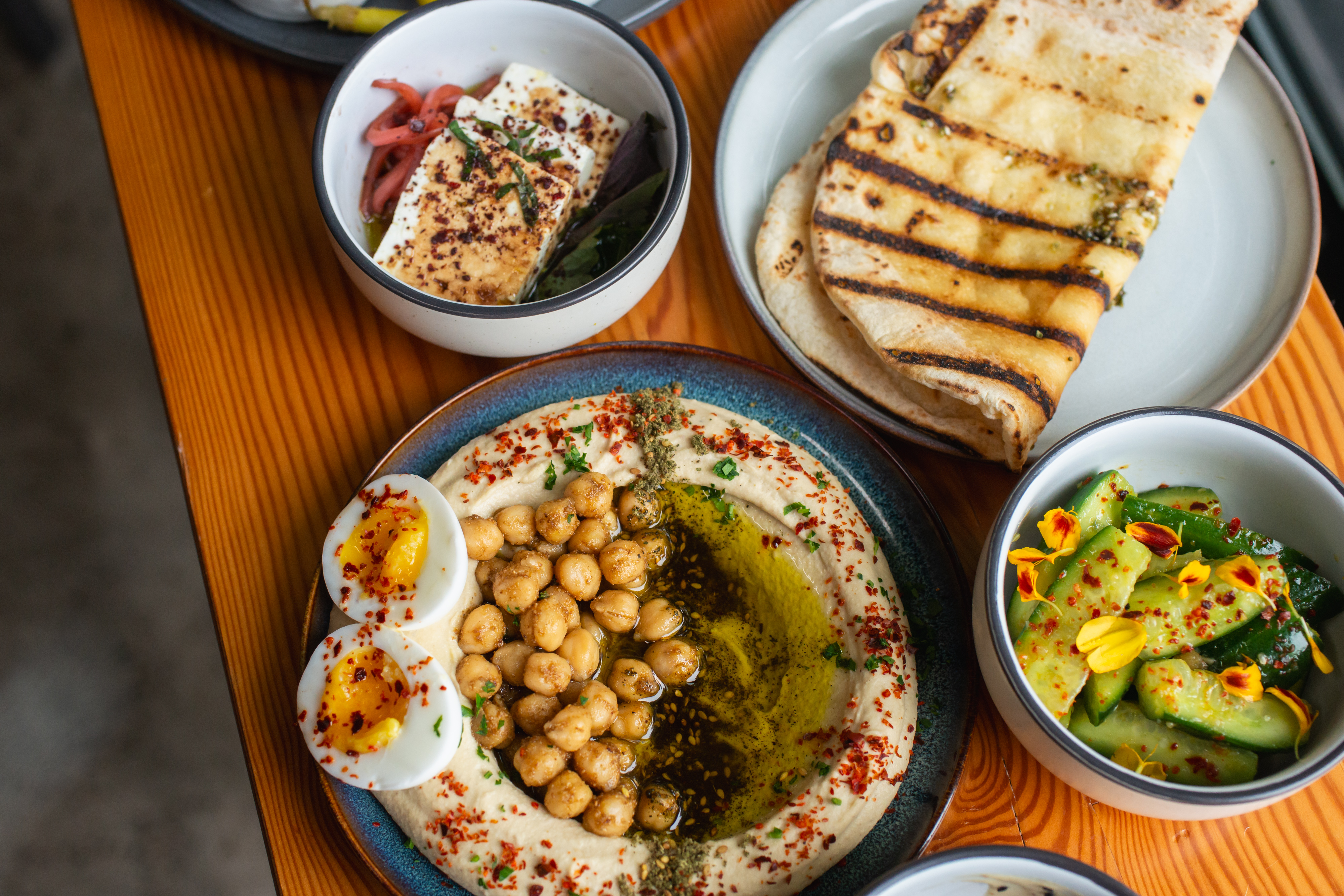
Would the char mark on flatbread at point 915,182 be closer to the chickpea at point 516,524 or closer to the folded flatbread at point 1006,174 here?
the folded flatbread at point 1006,174

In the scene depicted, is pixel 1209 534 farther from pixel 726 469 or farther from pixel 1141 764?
pixel 726 469

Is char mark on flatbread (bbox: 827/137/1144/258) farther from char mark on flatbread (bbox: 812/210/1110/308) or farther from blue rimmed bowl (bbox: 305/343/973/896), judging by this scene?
blue rimmed bowl (bbox: 305/343/973/896)

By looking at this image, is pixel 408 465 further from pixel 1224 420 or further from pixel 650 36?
pixel 1224 420

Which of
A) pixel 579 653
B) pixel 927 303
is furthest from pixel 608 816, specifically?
pixel 927 303

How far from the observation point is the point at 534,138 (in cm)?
184

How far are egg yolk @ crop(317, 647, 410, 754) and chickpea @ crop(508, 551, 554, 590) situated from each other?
27 centimetres

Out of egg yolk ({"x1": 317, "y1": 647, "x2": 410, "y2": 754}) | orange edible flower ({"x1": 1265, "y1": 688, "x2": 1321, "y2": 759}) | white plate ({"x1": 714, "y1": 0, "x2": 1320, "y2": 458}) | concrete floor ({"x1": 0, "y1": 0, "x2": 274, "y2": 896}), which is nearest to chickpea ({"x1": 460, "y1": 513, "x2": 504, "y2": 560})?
egg yolk ({"x1": 317, "y1": 647, "x2": 410, "y2": 754})

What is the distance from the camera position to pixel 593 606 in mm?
1668

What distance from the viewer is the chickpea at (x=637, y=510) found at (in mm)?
1685

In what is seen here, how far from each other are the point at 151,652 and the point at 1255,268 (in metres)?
3.66

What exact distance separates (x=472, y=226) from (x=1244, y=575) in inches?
59.9

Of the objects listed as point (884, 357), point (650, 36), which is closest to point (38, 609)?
point (650, 36)

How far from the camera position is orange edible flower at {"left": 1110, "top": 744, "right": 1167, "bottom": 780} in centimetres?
143

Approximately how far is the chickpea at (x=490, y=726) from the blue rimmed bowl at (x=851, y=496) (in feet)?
0.70
